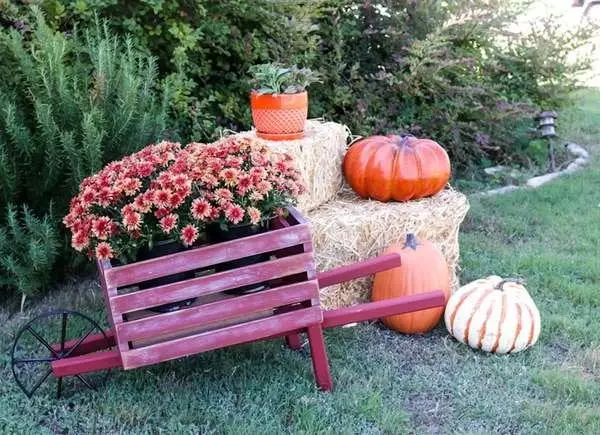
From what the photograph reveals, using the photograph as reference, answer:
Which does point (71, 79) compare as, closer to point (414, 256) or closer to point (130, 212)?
point (130, 212)

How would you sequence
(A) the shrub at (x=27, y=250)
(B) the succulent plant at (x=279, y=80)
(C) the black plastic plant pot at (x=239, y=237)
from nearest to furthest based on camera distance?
(C) the black plastic plant pot at (x=239, y=237) < (A) the shrub at (x=27, y=250) < (B) the succulent plant at (x=279, y=80)

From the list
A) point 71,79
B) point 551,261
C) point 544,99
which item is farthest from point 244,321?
point 544,99

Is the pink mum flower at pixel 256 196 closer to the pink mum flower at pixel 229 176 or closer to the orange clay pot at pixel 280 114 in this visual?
the pink mum flower at pixel 229 176

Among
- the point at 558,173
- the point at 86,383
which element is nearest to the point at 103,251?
the point at 86,383

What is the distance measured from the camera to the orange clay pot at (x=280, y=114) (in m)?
3.43

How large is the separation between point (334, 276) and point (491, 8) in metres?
3.82

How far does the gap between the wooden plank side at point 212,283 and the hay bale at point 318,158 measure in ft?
2.95

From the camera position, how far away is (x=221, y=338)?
2.50 m

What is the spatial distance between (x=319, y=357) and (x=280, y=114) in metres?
1.30

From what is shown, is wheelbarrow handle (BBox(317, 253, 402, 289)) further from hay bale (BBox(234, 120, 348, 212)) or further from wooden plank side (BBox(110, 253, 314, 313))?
hay bale (BBox(234, 120, 348, 212))

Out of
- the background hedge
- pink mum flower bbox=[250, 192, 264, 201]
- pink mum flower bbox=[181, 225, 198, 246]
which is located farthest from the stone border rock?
pink mum flower bbox=[181, 225, 198, 246]

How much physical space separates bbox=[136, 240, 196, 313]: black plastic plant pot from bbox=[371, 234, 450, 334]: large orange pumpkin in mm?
1095

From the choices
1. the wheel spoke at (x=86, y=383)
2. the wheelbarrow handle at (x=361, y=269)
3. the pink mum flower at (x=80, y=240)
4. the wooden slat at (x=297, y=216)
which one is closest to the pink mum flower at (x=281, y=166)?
the wooden slat at (x=297, y=216)

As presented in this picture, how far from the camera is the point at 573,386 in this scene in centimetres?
280
